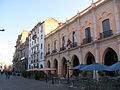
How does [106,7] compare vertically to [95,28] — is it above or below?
above

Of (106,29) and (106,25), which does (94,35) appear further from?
(106,25)

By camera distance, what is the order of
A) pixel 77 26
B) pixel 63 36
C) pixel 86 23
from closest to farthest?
1. pixel 86 23
2. pixel 77 26
3. pixel 63 36

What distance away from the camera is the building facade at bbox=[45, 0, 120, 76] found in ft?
54.1

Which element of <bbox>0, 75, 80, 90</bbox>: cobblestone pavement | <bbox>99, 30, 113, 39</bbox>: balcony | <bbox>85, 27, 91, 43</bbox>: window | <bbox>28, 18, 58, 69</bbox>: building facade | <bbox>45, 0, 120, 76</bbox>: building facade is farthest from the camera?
<bbox>28, 18, 58, 69</bbox>: building facade

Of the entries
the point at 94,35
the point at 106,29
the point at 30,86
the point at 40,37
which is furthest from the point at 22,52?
the point at 106,29

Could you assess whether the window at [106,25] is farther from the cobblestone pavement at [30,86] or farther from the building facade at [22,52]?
the building facade at [22,52]

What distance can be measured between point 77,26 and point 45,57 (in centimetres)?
1528

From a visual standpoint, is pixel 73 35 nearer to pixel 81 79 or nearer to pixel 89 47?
pixel 89 47

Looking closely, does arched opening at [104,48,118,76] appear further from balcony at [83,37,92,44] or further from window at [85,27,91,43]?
window at [85,27,91,43]

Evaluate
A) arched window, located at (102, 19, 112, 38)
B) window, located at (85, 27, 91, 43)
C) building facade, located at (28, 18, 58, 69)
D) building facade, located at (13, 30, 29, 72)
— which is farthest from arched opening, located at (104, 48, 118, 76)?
building facade, located at (13, 30, 29, 72)

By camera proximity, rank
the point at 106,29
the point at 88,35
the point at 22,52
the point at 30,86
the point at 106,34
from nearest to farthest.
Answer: the point at 30,86
the point at 106,34
the point at 106,29
the point at 88,35
the point at 22,52

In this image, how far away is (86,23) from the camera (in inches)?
838

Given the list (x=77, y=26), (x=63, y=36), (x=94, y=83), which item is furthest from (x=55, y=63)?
(x=94, y=83)

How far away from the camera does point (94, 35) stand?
63.1 feet
